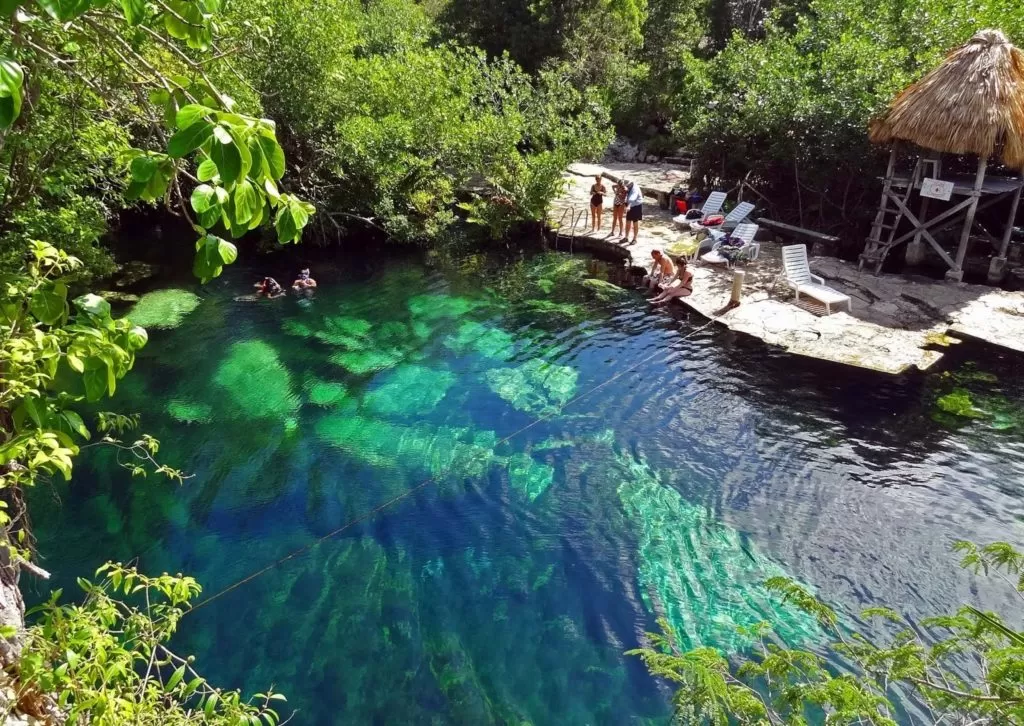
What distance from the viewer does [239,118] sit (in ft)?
7.29

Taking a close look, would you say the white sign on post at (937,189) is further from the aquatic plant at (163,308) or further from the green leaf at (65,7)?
the aquatic plant at (163,308)

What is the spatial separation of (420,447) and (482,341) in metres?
3.98

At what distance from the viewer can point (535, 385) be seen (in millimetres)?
11805

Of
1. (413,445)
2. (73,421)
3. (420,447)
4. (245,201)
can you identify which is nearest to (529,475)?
(420,447)

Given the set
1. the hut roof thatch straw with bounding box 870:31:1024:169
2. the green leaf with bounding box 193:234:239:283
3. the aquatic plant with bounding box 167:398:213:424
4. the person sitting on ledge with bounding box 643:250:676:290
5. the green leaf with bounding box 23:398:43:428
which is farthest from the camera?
the person sitting on ledge with bounding box 643:250:676:290

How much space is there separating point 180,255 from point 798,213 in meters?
18.0

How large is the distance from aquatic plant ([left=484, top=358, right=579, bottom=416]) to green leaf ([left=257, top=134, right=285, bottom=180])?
887 centimetres

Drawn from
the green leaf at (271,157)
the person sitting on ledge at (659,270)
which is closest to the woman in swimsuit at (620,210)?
the person sitting on ledge at (659,270)

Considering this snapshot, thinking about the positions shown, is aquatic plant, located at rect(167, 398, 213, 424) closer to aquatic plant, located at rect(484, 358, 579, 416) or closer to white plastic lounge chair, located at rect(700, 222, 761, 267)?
aquatic plant, located at rect(484, 358, 579, 416)

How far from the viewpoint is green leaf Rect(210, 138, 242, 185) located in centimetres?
204

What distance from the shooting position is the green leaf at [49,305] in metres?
2.98

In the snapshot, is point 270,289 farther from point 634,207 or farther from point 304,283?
point 634,207

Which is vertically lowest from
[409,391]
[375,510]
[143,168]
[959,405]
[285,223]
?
[375,510]

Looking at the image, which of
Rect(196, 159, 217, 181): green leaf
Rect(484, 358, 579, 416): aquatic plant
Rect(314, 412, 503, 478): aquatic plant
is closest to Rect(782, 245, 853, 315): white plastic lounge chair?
Rect(484, 358, 579, 416): aquatic plant
